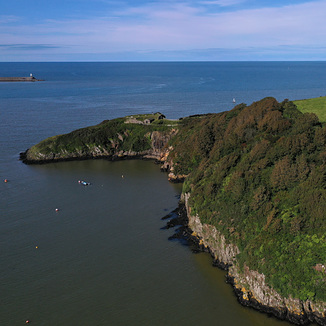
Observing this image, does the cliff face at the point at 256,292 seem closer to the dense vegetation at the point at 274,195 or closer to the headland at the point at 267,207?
the headland at the point at 267,207

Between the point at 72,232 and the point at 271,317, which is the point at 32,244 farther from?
the point at 271,317

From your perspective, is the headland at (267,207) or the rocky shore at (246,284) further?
the headland at (267,207)

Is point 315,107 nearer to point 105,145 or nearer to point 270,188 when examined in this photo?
point 270,188

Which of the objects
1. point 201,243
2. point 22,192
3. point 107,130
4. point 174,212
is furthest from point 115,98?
point 201,243

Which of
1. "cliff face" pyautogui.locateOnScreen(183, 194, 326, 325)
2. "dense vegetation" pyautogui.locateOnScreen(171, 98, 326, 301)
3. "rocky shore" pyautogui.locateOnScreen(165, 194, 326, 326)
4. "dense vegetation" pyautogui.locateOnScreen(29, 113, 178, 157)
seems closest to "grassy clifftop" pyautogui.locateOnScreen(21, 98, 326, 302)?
"dense vegetation" pyautogui.locateOnScreen(171, 98, 326, 301)

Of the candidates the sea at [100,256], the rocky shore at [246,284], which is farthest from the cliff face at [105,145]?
the rocky shore at [246,284]
